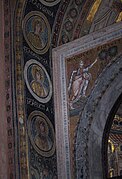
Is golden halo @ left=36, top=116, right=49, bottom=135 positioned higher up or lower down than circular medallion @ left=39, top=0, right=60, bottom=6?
lower down

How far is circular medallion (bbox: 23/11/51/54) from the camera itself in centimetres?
944

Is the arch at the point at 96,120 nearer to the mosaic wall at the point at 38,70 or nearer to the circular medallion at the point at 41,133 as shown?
the mosaic wall at the point at 38,70

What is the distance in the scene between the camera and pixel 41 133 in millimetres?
9125

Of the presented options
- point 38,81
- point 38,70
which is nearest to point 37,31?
point 38,70

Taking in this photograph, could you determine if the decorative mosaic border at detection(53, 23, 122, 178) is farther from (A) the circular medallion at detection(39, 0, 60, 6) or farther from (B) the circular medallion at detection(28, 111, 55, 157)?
(A) the circular medallion at detection(39, 0, 60, 6)

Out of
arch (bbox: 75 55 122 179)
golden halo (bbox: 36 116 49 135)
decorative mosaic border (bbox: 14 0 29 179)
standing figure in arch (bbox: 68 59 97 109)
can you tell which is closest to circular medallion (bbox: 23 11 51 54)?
decorative mosaic border (bbox: 14 0 29 179)

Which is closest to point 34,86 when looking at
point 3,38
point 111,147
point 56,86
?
point 56,86

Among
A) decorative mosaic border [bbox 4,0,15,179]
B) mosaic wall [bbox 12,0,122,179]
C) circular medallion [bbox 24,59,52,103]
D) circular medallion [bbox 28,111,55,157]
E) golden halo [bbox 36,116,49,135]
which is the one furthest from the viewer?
circular medallion [bbox 24,59,52,103]

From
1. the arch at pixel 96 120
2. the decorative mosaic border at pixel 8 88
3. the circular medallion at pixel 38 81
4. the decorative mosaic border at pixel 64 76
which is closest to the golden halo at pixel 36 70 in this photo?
the circular medallion at pixel 38 81

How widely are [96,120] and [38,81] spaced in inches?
55.4

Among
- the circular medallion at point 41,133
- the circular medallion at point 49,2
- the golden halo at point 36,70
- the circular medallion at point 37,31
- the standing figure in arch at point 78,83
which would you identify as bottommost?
the circular medallion at point 41,133

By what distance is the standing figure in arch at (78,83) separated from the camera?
359 inches

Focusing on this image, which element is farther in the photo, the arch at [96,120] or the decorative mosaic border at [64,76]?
the decorative mosaic border at [64,76]

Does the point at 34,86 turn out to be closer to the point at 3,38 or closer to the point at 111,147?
the point at 3,38
